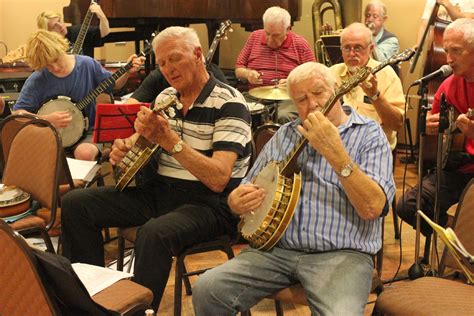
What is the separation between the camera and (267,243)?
2.16 metres

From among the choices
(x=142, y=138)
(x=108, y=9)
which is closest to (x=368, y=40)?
(x=142, y=138)

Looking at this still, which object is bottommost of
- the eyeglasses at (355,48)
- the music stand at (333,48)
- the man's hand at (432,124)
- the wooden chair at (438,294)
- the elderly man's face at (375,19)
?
the wooden chair at (438,294)

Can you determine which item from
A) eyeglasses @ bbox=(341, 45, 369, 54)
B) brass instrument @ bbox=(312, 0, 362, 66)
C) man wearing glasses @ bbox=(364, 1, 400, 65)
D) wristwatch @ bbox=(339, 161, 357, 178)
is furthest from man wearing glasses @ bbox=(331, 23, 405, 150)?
brass instrument @ bbox=(312, 0, 362, 66)

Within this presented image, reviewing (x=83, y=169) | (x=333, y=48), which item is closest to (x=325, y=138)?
(x=83, y=169)

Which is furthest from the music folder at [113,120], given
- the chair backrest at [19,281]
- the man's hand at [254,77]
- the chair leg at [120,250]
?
the man's hand at [254,77]

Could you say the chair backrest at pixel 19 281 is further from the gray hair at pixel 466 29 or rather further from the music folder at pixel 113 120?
the gray hair at pixel 466 29

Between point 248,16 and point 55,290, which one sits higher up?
point 248,16

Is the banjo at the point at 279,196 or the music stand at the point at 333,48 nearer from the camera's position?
the banjo at the point at 279,196

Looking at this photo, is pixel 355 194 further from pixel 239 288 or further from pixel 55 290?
pixel 55 290

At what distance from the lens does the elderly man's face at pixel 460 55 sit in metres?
2.88

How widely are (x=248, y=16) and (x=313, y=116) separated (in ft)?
13.6

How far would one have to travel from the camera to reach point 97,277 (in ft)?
6.62

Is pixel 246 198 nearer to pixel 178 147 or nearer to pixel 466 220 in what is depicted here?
pixel 178 147

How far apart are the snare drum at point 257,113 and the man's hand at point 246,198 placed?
2.25 metres
